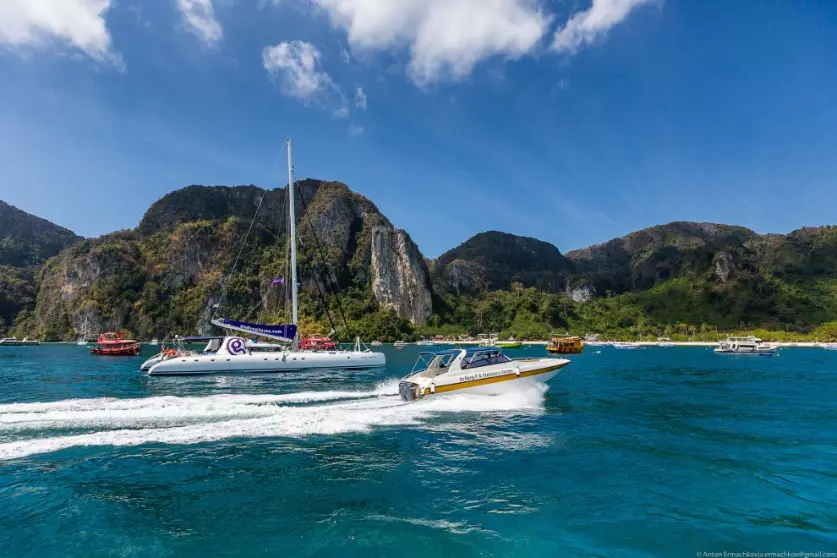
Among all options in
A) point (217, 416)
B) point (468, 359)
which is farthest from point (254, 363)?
point (468, 359)

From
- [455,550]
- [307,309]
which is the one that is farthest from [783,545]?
[307,309]

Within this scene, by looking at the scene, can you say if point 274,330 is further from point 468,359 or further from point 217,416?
point 468,359

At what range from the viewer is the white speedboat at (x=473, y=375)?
21.3 m

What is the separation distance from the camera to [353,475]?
1129 centimetres

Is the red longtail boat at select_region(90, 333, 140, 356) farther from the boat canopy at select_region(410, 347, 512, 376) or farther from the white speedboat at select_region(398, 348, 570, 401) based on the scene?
the boat canopy at select_region(410, 347, 512, 376)

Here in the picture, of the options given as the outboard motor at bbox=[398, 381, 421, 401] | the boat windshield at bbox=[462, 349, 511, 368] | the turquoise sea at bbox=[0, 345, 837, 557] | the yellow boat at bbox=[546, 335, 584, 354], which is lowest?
the yellow boat at bbox=[546, 335, 584, 354]

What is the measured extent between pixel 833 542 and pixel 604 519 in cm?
377

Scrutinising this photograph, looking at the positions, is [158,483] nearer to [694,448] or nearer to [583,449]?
[583,449]

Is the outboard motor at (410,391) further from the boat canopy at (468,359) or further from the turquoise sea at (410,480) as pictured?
the boat canopy at (468,359)

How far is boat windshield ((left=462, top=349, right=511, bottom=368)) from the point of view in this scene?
71.3 ft

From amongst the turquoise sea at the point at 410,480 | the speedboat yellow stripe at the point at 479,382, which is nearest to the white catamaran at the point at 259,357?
the turquoise sea at the point at 410,480

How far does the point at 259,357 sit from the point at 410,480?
33.0 m

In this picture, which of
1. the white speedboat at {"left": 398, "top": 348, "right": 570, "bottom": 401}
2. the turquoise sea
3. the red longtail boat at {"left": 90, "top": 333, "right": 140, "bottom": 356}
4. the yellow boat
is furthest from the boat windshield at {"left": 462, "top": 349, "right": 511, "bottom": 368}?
the red longtail boat at {"left": 90, "top": 333, "right": 140, "bottom": 356}

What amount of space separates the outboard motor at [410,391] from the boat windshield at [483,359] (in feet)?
8.13
